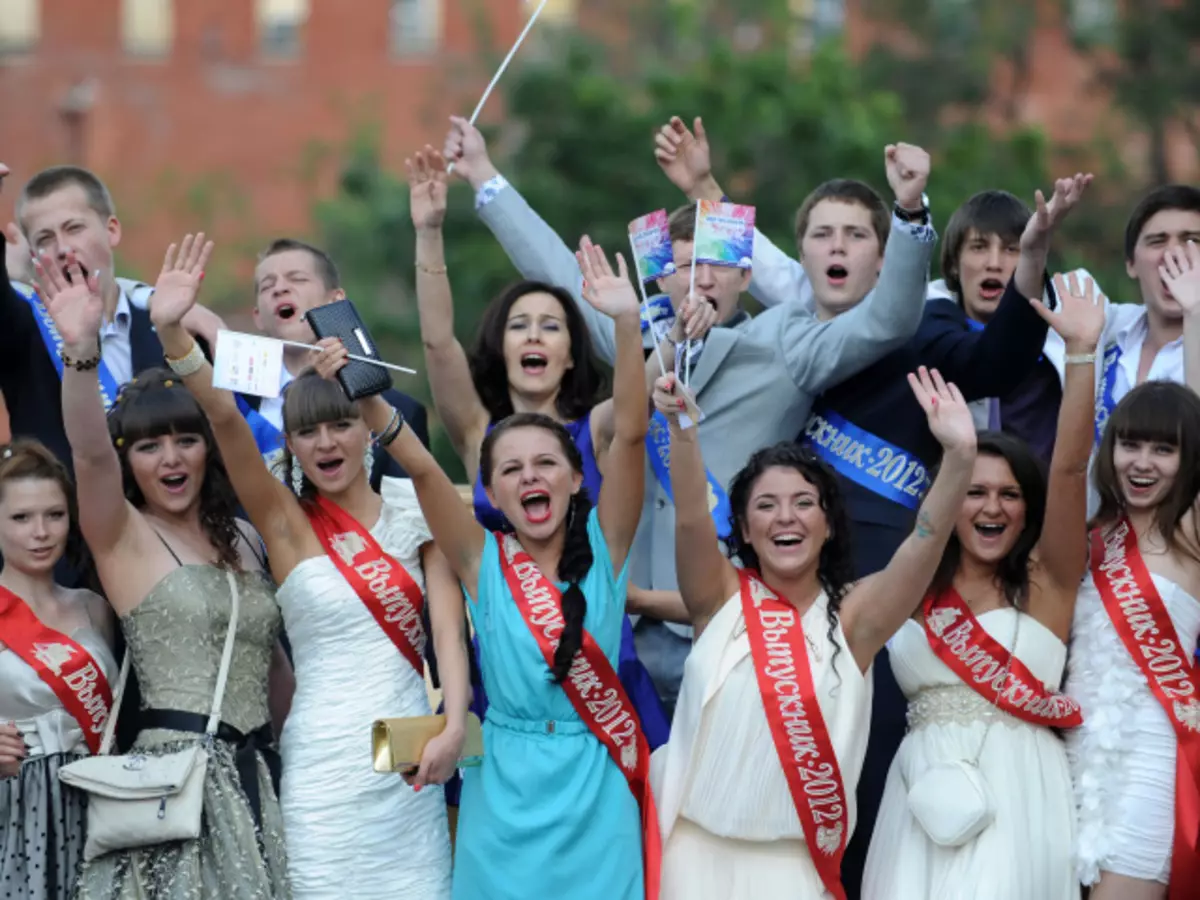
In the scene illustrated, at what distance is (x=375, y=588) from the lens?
17.1 feet

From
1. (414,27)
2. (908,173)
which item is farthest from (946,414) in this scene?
(414,27)

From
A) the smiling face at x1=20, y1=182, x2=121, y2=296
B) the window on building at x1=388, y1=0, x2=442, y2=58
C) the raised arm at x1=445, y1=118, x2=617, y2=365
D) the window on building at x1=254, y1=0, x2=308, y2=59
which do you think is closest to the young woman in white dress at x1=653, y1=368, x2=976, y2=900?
the raised arm at x1=445, y1=118, x2=617, y2=365

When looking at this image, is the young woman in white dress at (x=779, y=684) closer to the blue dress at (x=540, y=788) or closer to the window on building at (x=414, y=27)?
the blue dress at (x=540, y=788)

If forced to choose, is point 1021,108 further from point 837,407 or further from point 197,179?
point 837,407

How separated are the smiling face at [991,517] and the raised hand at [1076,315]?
0.39 metres

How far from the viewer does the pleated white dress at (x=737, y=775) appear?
488 cm

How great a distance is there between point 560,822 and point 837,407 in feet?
4.82

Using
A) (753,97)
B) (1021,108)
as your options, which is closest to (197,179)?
(1021,108)

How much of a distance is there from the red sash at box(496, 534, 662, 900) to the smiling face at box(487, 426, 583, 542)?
0.13 meters

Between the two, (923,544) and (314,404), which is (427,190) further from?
(923,544)

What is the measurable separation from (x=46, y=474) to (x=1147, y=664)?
9.34ft

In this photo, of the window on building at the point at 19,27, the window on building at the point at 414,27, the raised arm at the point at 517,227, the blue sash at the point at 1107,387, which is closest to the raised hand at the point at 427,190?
the raised arm at the point at 517,227

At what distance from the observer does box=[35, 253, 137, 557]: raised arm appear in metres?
4.93

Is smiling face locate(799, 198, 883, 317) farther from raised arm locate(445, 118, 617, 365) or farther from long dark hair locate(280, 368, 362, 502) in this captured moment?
long dark hair locate(280, 368, 362, 502)
